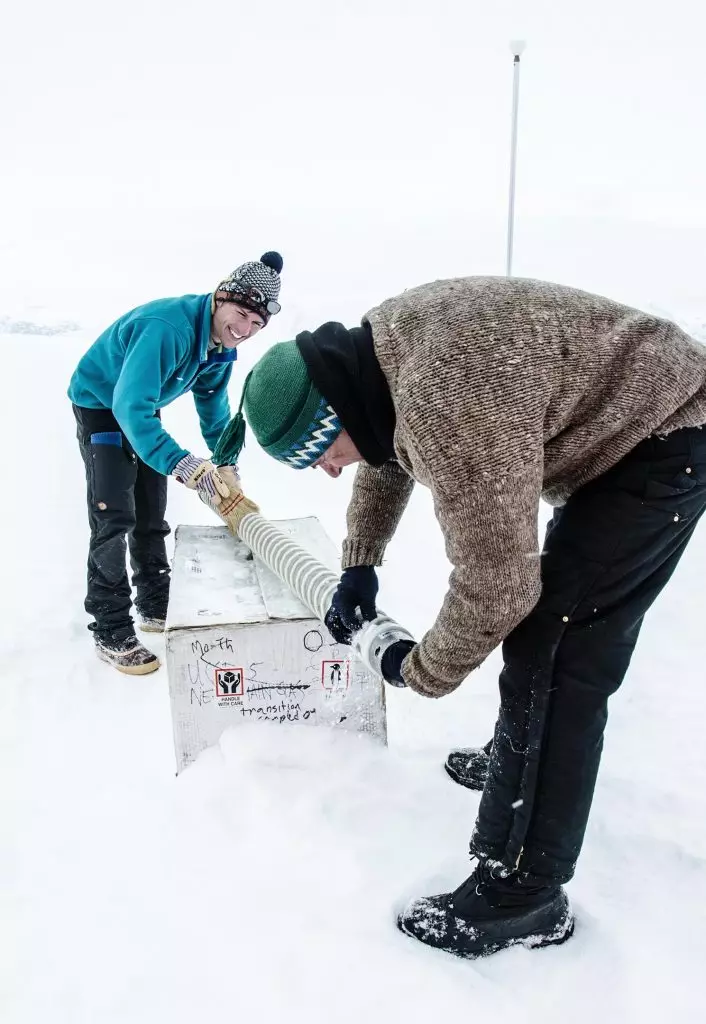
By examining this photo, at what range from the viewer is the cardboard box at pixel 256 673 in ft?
5.50

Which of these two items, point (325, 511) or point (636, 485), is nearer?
point (636, 485)

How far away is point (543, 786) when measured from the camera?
1.23m

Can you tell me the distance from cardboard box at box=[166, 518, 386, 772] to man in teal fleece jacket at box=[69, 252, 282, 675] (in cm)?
58

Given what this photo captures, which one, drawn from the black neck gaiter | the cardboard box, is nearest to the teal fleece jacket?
the cardboard box

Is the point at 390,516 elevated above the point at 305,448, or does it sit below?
below

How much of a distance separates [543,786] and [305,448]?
28.5 inches

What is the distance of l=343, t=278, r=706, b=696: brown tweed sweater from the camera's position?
0.96 m

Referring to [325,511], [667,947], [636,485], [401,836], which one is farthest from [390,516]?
[325,511]

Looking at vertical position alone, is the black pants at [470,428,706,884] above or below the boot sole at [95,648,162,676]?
above

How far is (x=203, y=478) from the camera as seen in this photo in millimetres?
2195

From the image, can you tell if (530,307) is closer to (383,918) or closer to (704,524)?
(383,918)

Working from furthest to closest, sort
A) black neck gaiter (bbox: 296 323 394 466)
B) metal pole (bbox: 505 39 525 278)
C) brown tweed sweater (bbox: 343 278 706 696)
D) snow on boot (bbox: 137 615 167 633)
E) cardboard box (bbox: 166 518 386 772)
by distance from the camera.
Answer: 1. metal pole (bbox: 505 39 525 278)
2. snow on boot (bbox: 137 615 167 633)
3. cardboard box (bbox: 166 518 386 772)
4. black neck gaiter (bbox: 296 323 394 466)
5. brown tweed sweater (bbox: 343 278 706 696)

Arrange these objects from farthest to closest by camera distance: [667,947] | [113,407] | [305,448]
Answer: [113,407]
[667,947]
[305,448]

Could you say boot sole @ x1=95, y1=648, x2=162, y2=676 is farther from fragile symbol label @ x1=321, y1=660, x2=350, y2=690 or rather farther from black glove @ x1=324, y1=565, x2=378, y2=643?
black glove @ x1=324, y1=565, x2=378, y2=643
